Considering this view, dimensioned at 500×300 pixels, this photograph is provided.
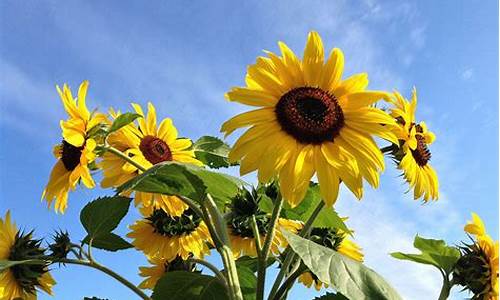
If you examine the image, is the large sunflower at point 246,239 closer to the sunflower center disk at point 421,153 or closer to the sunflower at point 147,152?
the sunflower at point 147,152

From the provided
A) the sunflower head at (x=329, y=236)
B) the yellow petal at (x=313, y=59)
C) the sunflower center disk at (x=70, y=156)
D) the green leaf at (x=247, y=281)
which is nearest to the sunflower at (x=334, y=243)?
the sunflower head at (x=329, y=236)

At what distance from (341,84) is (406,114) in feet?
1.03

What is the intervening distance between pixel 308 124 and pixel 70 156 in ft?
3.09

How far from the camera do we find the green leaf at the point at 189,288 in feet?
7.59

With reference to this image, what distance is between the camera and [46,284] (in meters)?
2.79

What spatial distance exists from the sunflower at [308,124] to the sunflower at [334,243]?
2.84 feet

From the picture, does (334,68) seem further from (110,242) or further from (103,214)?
(110,242)

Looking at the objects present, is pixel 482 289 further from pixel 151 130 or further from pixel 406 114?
pixel 151 130

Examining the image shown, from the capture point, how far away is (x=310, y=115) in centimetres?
211

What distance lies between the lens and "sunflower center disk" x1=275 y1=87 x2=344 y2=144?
2111 mm

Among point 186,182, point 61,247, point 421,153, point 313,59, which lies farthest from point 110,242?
point 421,153

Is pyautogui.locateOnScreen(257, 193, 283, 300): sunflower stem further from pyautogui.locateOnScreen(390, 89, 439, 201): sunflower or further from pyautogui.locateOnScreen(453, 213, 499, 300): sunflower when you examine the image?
pyautogui.locateOnScreen(453, 213, 499, 300): sunflower

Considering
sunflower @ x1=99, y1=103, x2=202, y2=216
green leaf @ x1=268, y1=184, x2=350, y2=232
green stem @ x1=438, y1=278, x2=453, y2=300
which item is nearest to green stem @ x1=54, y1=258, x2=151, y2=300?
sunflower @ x1=99, y1=103, x2=202, y2=216

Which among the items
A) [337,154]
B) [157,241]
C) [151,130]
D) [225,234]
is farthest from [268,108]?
[157,241]
